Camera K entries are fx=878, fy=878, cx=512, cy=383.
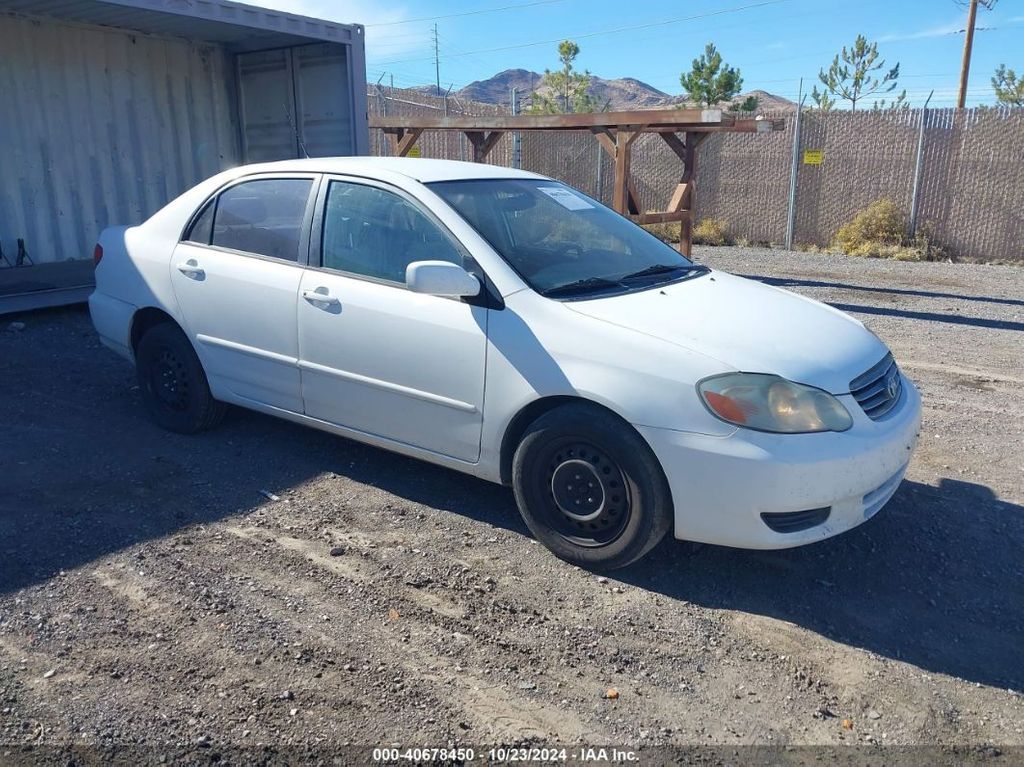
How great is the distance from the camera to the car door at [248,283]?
469 cm

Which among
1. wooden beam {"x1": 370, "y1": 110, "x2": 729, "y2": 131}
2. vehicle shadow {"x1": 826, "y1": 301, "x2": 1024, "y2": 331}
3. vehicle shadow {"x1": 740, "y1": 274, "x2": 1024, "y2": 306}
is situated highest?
wooden beam {"x1": 370, "y1": 110, "x2": 729, "y2": 131}

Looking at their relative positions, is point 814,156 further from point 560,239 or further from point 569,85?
point 569,85

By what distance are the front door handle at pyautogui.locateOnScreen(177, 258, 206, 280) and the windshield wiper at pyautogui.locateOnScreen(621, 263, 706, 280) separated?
7.99 ft

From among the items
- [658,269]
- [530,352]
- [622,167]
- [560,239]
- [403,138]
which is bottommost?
[530,352]

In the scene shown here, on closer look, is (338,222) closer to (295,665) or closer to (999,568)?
(295,665)

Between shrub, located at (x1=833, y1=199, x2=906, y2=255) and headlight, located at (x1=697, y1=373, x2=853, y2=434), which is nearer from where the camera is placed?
headlight, located at (x1=697, y1=373, x2=853, y2=434)

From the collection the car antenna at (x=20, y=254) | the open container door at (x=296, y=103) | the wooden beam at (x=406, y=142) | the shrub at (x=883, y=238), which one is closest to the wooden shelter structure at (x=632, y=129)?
the wooden beam at (x=406, y=142)

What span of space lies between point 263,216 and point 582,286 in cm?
198

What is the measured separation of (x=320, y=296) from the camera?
446cm

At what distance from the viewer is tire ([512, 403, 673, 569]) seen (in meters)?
3.59

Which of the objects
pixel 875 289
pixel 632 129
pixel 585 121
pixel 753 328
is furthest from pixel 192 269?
pixel 875 289

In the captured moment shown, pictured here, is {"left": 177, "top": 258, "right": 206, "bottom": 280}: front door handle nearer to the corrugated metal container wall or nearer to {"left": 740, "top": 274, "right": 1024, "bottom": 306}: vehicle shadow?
the corrugated metal container wall

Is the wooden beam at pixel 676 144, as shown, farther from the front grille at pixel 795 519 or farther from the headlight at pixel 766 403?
the front grille at pixel 795 519

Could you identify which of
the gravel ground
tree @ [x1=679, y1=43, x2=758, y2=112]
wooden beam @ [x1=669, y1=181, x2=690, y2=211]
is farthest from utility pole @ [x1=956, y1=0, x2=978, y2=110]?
the gravel ground
